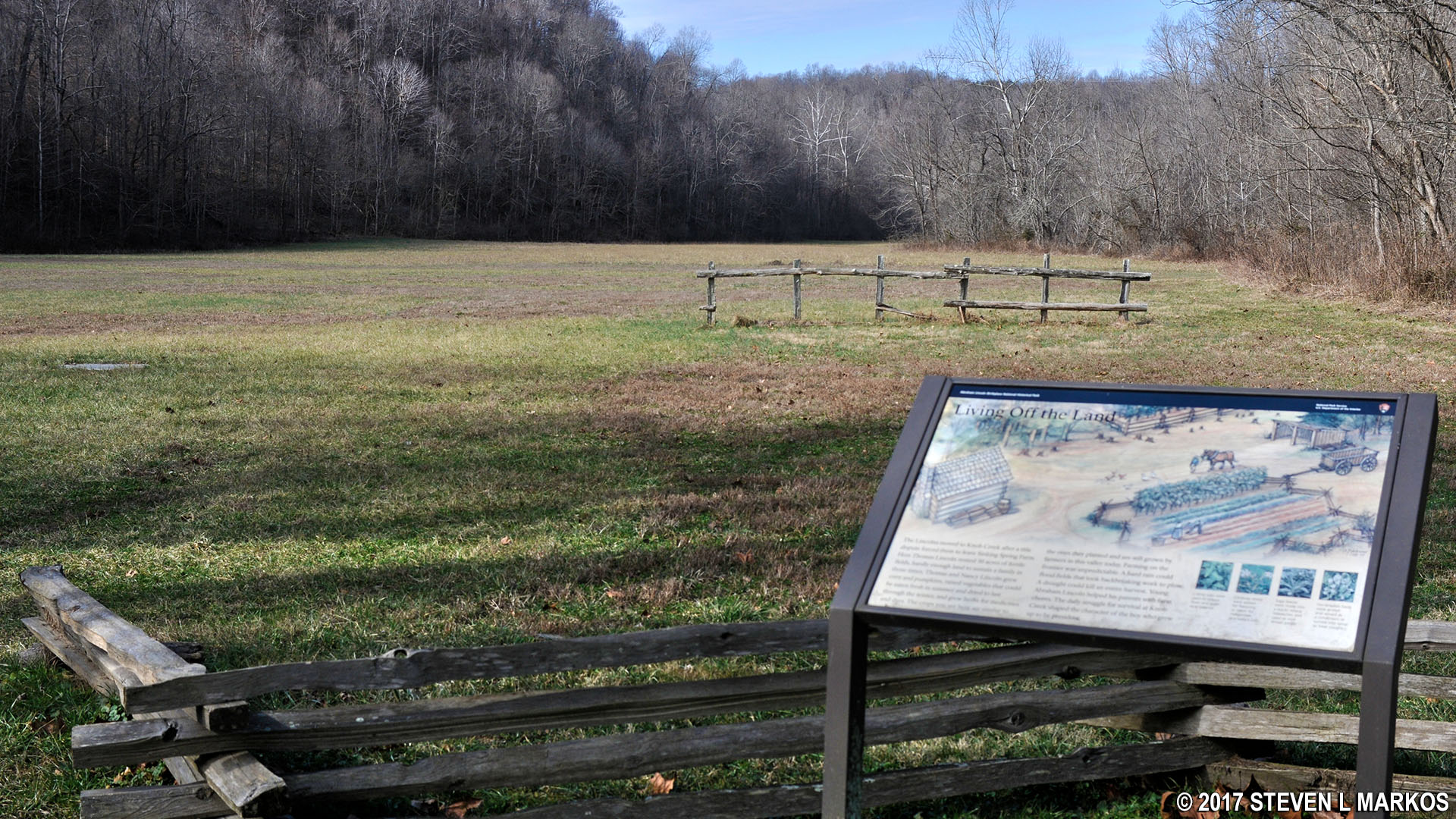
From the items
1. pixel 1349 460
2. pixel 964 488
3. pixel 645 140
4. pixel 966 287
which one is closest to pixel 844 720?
pixel 964 488

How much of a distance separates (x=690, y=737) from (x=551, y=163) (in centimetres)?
9411

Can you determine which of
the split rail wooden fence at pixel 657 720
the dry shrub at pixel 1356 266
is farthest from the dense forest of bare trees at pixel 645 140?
the split rail wooden fence at pixel 657 720

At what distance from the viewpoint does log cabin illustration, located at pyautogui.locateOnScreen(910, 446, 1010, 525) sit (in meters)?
2.70

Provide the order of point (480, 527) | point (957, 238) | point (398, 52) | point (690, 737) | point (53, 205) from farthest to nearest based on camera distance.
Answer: point (398, 52) → point (957, 238) → point (53, 205) → point (480, 527) → point (690, 737)

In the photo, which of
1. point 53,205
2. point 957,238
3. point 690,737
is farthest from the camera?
point 957,238

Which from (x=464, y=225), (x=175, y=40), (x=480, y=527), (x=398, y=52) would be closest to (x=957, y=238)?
(x=464, y=225)

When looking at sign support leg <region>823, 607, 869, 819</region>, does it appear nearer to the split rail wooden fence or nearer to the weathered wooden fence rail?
the split rail wooden fence

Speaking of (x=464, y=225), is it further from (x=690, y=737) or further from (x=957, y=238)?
(x=690, y=737)

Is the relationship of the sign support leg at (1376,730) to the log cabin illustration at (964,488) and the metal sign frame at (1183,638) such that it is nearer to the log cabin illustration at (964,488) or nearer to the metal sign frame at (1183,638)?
the metal sign frame at (1183,638)

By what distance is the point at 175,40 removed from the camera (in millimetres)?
63719

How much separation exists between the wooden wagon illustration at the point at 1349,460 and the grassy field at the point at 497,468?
5.17ft

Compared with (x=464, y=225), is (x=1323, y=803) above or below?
below

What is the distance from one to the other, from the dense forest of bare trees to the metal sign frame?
1651 centimetres

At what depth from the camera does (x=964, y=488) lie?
109 inches
